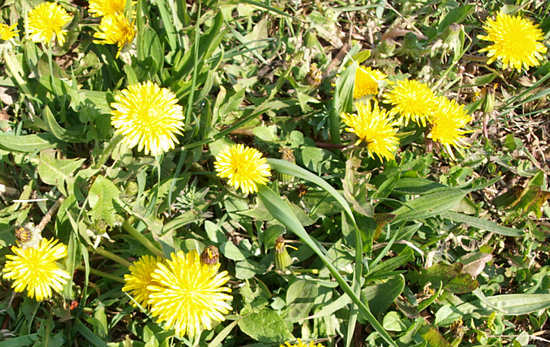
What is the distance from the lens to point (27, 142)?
2.12 metres

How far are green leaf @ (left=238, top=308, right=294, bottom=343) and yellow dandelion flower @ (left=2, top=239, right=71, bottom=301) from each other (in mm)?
780

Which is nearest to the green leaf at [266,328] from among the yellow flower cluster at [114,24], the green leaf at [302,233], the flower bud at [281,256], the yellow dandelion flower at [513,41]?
the flower bud at [281,256]

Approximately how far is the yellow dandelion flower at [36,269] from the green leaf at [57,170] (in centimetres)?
34

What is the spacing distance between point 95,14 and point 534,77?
2.82m

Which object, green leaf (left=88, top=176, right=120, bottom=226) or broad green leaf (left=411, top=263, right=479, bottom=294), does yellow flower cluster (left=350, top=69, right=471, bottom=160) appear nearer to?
broad green leaf (left=411, top=263, right=479, bottom=294)

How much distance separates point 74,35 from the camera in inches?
92.1

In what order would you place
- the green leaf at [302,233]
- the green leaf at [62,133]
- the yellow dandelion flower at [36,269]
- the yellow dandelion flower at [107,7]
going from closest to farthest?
the green leaf at [302,233] → the yellow dandelion flower at [36,269] → the green leaf at [62,133] → the yellow dandelion flower at [107,7]

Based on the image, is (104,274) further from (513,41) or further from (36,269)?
(513,41)

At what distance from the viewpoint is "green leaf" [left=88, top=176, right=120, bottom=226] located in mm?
2021

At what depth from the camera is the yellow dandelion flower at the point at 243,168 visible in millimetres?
2010

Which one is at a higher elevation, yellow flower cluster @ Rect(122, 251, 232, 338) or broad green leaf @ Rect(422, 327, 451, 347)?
yellow flower cluster @ Rect(122, 251, 232, 338)

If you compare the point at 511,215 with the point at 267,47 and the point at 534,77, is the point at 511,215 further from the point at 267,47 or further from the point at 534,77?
the point at 267,47

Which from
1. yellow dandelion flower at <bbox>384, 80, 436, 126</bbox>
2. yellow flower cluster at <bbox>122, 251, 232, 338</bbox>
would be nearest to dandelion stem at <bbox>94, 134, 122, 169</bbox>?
yellow flower cluster at <bbox>122, 251, 232, 338</bbox>

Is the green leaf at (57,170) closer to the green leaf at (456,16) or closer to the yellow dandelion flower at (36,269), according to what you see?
the yellow dandelion flower at (36,269)
